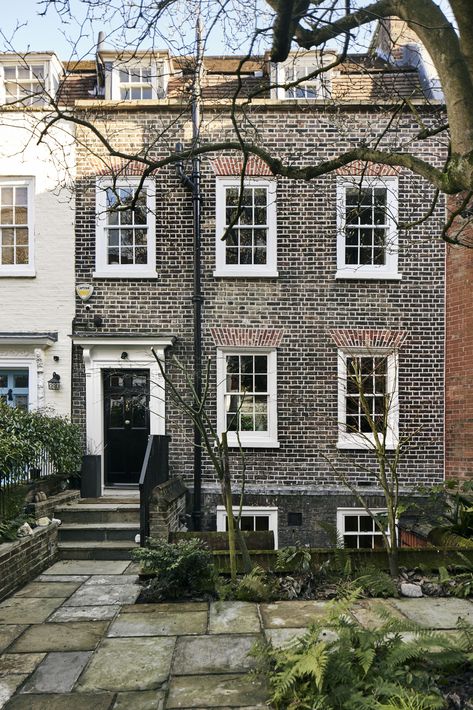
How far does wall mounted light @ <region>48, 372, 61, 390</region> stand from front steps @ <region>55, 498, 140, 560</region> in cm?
225

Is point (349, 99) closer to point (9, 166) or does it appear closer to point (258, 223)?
point (258, 223)

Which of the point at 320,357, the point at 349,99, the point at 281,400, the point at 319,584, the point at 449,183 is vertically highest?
the point at 349,99

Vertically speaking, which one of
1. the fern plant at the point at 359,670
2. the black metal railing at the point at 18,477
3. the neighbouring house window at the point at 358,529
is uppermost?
the black metal railing at the point at 18,477

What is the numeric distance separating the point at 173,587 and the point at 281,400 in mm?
5392

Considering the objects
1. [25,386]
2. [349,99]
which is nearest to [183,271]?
[25,386]

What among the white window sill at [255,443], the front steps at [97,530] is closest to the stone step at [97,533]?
the front steps at [97,530]

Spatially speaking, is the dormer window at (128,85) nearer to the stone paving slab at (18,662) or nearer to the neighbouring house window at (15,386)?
the neighbouring house window at (15,386)

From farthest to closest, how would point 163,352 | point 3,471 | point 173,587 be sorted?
point 163,352, point 3,471, point 173,587

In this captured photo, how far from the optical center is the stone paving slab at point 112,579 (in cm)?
696

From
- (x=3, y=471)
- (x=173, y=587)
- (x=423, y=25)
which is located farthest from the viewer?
(x=3, y=471)

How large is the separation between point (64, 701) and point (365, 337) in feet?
27.6

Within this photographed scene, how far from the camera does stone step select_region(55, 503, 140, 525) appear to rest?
30.1ft

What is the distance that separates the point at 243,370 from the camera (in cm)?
1114

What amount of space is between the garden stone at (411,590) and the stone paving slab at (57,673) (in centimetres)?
309
